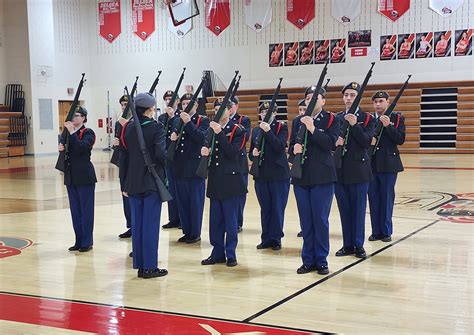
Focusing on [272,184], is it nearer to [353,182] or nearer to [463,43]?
[353,182]

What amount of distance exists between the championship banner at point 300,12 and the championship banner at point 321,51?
3.18ft

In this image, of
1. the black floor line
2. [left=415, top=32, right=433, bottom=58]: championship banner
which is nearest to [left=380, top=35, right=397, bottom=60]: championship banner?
[left=415, top=32, right=433, bottom=58]: championship banner

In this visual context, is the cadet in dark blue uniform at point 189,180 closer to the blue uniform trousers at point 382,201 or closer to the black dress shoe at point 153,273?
the black dress shoe at point 153,273

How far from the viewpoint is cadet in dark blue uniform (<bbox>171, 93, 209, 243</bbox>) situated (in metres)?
6.85

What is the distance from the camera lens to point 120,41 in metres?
25.2

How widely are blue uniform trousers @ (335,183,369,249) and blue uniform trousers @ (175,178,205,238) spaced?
1753mm

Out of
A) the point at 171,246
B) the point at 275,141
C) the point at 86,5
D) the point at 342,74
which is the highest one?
the point at 86,5

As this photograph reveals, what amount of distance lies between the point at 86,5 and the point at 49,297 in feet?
76.0

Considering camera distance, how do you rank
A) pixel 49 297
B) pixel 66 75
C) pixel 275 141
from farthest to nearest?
pixel 66 75 < pixel 275 141 < pixel 49 297

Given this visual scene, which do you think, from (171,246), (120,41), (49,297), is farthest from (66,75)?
(49,297)

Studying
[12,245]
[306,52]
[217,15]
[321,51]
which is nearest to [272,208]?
[12,245]

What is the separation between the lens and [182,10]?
2225 centimetres

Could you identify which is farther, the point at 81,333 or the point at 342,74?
the point at 342,74

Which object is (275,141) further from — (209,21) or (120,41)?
(120,41)
